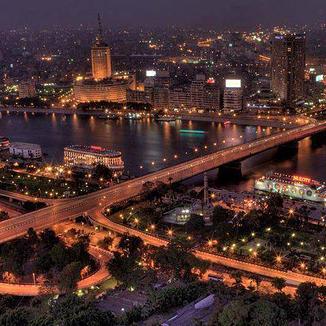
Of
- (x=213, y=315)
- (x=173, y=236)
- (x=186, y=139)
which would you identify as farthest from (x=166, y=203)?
(x=186, y=139)

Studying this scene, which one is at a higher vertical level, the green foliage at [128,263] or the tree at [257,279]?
the green foliage at [128,263]

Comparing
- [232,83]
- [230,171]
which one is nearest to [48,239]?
[230,171]

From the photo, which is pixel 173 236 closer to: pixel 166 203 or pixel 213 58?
pixel 166 203

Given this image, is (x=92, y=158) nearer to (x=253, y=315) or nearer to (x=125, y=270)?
(x=125, y=270)

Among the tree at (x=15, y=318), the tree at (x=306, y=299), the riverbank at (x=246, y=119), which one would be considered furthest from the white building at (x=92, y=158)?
the riverbank at (x=246, y=119)

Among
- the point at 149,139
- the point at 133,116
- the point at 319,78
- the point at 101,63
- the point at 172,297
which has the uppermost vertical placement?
the point at 101,63

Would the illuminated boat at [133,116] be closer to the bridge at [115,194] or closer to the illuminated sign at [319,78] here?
the bridge at [115,194]

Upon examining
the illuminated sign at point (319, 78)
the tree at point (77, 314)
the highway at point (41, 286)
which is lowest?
the highway at point (41, 286)
